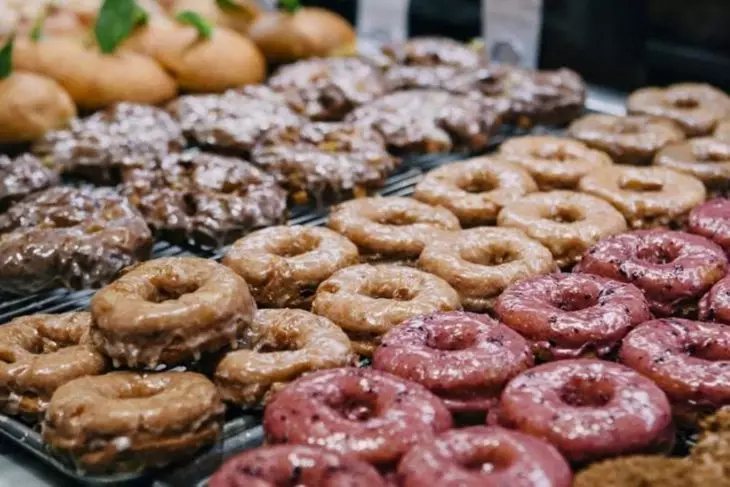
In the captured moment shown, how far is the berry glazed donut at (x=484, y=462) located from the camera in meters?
1.86

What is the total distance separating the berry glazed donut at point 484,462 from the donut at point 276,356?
1.64 feet

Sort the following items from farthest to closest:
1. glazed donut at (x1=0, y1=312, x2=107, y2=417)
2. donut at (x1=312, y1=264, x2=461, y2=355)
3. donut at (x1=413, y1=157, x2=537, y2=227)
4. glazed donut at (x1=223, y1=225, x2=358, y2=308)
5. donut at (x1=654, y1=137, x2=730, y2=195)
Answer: donut at (x1=654, y1=137, x2=730, y2=195)
donut at (x1=413, y1=157, x2=537, y2=227)
glazed donut at (x1=223, y1=225, x2=358, y2=308)
donut at (x1=312, y1=264, x2=461, y2=355)
glazed donut at (x1=0, y1=312, x2=107, y2=417)

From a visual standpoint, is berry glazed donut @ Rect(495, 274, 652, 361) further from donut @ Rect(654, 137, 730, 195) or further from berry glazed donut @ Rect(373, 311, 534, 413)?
donut @ Rect(654, 137, 730, 195)

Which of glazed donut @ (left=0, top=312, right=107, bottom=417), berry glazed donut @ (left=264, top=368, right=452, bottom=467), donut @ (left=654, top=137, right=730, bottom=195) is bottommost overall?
glazed donut @ (left=0, top=312, right=107, bottom=417)

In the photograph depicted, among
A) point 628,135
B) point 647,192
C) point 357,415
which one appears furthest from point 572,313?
point 628,135

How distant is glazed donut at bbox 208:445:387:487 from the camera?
1.86 meters

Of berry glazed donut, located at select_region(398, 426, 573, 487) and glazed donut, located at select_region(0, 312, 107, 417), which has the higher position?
berry glazed donut, located at select_region(398, 426, 573, 487)

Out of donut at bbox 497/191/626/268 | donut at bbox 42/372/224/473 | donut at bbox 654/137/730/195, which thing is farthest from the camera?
donut at bbox 654/137/730/195

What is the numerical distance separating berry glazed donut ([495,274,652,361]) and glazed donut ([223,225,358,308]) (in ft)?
1.88

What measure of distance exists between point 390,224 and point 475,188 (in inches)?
19.2

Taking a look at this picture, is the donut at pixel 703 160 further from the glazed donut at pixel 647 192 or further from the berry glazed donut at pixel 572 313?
the berry glazed donut at pixel 572 313

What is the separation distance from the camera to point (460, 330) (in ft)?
8.09

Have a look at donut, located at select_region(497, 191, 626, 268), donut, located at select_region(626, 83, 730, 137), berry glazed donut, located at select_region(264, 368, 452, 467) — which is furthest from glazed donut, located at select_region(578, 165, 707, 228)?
berry glazed donut, located at select_region(264, 368, 452, 467)

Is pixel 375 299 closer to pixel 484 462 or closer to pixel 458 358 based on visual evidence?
pixel 458 358
